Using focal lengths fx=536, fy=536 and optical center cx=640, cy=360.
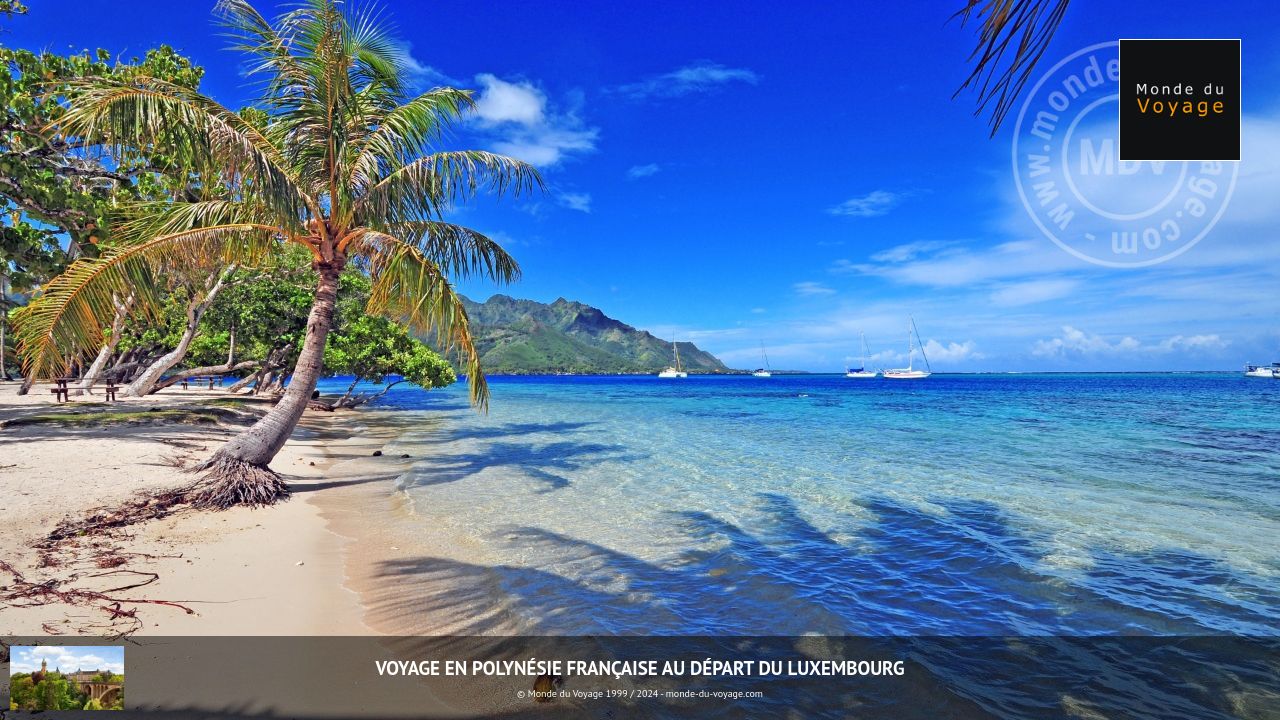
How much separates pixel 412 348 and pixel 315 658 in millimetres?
27725

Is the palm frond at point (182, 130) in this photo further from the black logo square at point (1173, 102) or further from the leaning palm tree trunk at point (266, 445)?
the black logo square at point (1173, 102)

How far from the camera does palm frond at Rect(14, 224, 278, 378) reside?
23.3 ft

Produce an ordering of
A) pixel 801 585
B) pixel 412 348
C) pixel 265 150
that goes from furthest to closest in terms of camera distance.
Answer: pixel 412 348, pixel 265 150, pixel 801 585

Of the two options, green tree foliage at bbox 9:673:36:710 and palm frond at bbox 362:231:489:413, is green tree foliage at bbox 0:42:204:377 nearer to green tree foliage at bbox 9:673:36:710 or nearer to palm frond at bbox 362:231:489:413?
palm frond at bbox 362:231:489:413

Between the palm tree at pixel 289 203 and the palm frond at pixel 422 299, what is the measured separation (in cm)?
3

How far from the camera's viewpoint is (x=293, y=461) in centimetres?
1305

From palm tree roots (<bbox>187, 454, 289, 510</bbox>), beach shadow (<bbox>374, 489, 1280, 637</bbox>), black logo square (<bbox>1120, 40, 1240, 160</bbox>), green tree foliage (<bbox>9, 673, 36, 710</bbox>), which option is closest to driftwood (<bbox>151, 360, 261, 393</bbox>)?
palm tree roots (<bbox>187, 454, 289, 510</bbox>)

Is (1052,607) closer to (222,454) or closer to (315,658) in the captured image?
(315,658)

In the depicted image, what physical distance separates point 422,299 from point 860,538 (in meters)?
7.86

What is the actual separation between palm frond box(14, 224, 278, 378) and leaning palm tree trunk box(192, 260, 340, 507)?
154 cm

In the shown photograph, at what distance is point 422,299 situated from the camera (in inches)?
351

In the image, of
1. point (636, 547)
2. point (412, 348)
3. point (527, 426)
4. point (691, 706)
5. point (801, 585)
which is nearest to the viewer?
point (691, 706)

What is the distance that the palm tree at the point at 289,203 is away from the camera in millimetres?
7457

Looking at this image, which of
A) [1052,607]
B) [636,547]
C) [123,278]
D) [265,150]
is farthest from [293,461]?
[1052,607]
